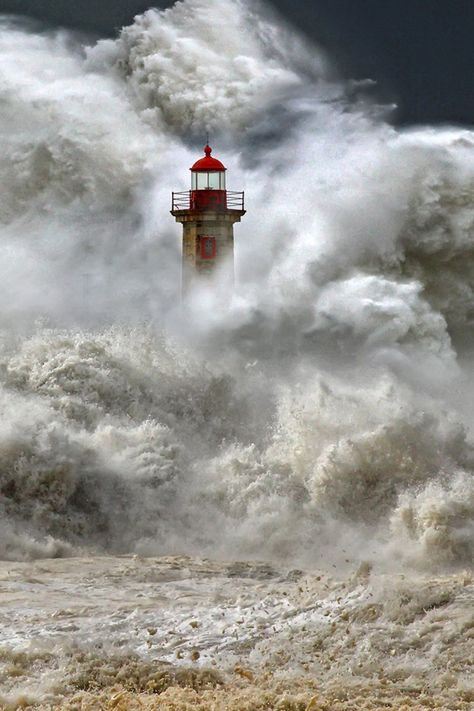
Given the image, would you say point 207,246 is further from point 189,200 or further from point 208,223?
point 189,200

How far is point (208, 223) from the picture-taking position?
72.5 feet

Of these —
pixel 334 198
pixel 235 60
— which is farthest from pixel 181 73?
pixel 334 198

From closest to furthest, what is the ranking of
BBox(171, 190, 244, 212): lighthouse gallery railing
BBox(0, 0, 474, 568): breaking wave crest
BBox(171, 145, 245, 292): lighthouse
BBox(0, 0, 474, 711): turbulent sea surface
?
BBox(0, 0, 474, 711): turbulent sea surface, BBox(0, 0, 474, 568): breaking wave crest, BBox(171, 145, 245, 292): lighthouse, BBox(171, 190, 244, 212): lighthouse gallery railing

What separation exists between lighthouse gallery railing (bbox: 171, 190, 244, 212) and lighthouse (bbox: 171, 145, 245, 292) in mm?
143

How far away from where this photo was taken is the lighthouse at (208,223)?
22016mm

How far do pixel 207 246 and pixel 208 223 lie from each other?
0.36 m

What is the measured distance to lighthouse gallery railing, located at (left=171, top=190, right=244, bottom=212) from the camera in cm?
2247

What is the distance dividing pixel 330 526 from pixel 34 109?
11.9 meters

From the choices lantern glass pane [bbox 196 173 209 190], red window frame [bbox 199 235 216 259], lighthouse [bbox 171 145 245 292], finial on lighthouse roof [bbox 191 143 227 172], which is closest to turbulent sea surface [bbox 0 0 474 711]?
lighthouse [bbox 171 145 245 292]

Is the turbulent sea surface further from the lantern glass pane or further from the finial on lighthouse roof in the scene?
the finial on lighthouse roof

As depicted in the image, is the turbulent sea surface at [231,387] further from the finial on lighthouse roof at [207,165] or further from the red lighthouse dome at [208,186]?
the finial on lighthouse roof at [207,165]

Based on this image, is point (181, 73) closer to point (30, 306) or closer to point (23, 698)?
point (30, 306)

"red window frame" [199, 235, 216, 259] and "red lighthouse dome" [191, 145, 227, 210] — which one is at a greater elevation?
"red lighthouse dome" [191, 145, 227, 210]

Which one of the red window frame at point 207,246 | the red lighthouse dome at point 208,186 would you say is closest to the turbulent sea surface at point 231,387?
the red window frame at point 207,246
